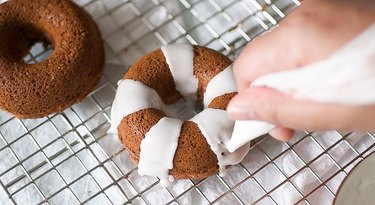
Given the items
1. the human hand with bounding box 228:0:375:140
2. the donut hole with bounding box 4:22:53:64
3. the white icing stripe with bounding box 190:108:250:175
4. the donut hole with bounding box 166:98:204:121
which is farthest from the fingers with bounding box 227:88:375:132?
the donut hole with bounding box 4:22:53:64

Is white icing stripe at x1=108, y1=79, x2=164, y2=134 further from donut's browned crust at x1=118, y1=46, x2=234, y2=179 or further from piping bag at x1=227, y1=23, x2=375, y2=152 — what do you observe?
piping bag at x1=227, y1=23, x2=375, y2=152

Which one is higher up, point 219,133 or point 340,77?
point 340,77

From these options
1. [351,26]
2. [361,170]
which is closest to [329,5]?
[351,26]

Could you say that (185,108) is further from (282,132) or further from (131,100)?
(282,132)

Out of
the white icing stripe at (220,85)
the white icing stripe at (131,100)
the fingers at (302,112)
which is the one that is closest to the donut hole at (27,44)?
the white icing stripe at (131,100)

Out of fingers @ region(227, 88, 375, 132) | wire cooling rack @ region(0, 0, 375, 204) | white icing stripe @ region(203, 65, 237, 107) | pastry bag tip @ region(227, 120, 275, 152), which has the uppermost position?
fingers @ region(227, 88, 375, 132)

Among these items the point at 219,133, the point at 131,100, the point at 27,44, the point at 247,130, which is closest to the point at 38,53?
the point at 27,44

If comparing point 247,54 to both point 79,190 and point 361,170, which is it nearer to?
point 361,170
